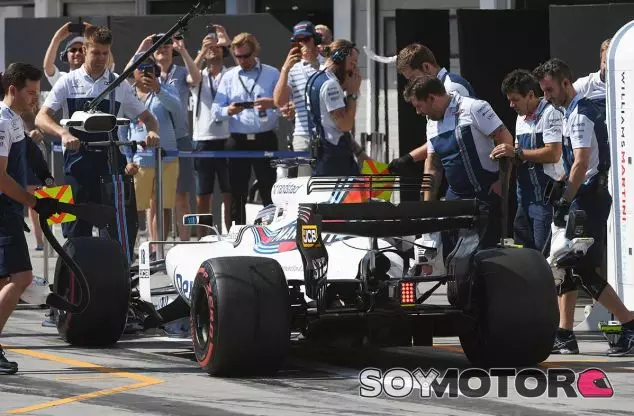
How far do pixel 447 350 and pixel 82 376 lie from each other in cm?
266

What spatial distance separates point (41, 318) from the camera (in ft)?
42.9

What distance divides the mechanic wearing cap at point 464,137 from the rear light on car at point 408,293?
1.57 meters

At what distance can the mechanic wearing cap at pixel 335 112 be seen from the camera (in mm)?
13719

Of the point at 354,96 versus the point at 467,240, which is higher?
the point at 354,96

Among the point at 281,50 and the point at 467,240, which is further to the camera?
the point at 281,50

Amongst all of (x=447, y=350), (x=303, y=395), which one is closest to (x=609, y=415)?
(x=303, y=395)

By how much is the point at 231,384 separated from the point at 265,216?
7.51ft

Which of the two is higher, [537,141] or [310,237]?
[537,141]

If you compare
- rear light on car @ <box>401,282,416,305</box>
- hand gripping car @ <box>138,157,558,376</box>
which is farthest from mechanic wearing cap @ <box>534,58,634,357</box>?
rear light on car @ <box>401,282,416,305</box>

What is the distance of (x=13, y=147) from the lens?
10492 mm

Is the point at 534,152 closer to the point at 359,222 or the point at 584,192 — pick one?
the point at 584,192

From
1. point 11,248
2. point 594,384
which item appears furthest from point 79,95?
point 594,384

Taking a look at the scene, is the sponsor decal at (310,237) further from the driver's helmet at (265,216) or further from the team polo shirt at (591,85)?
the team polo shirt at (591,85)

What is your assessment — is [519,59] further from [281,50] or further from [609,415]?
[609,415]
